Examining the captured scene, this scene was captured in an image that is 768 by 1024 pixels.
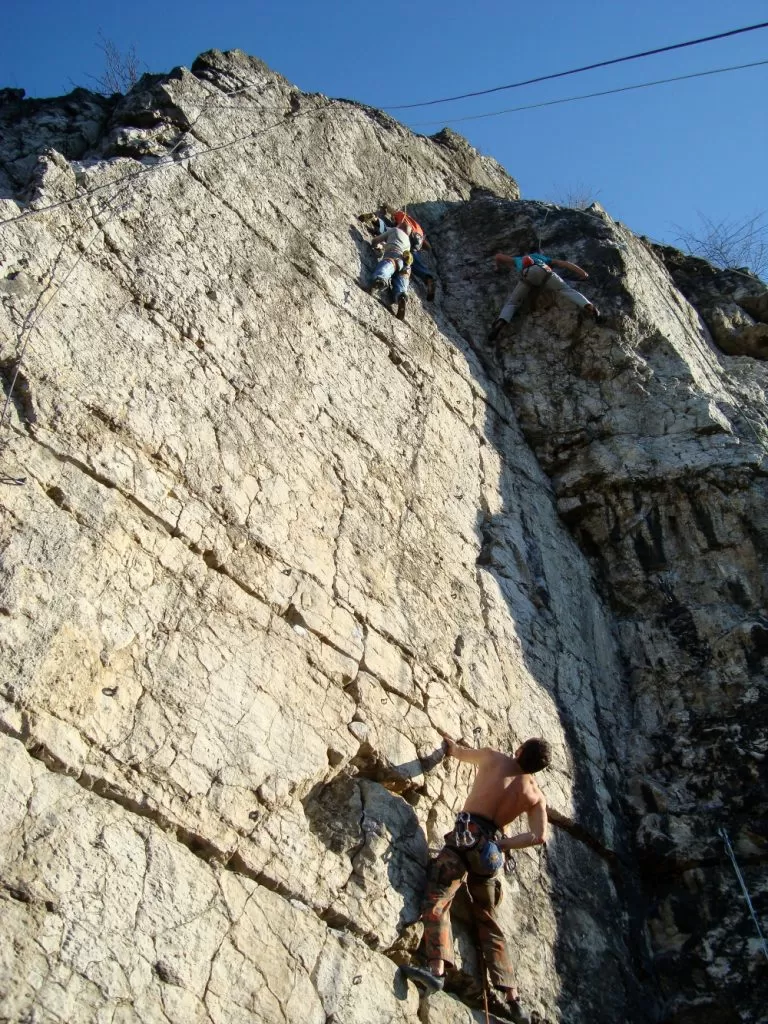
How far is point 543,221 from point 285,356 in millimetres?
4452

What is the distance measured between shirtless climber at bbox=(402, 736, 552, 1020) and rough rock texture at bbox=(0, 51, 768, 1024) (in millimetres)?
107

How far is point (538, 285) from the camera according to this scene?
864 cm

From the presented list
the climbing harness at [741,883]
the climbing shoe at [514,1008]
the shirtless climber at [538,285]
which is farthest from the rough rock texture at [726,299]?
the climbing shoe at [514,1008]

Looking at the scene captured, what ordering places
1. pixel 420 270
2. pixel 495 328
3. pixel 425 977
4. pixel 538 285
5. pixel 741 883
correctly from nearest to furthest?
pixel 425 977 < pixel 741 883 < pixel 420 270 < pixel 495 328 < pixel 538 285

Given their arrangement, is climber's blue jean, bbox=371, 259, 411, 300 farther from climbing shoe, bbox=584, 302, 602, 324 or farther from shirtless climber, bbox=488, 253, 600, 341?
climbing shoe, bbox=584, 302, 602, 324

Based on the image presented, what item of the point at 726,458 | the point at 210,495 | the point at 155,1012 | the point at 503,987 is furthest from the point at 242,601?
the point at 726,458

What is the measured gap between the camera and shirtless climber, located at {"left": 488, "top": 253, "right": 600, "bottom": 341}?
8.38 m

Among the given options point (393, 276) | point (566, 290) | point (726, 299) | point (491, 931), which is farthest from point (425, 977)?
point (726, 299)

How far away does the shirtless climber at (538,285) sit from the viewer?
330 inches

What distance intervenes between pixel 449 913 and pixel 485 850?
0.32m

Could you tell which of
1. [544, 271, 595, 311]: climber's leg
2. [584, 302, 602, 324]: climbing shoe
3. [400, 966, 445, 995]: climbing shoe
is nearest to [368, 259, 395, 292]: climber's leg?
[544, 271, 595, 311]: climber's leg

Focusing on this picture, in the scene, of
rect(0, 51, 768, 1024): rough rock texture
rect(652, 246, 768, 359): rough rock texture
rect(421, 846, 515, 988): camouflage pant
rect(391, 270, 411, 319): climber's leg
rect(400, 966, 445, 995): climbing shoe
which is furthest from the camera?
rect(652, 246, 768, 359): rough rock texture

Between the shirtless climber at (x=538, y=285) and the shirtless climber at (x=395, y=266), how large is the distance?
3.85ft

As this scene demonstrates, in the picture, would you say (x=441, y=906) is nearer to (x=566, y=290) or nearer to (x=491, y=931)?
(x=491, y=931)
